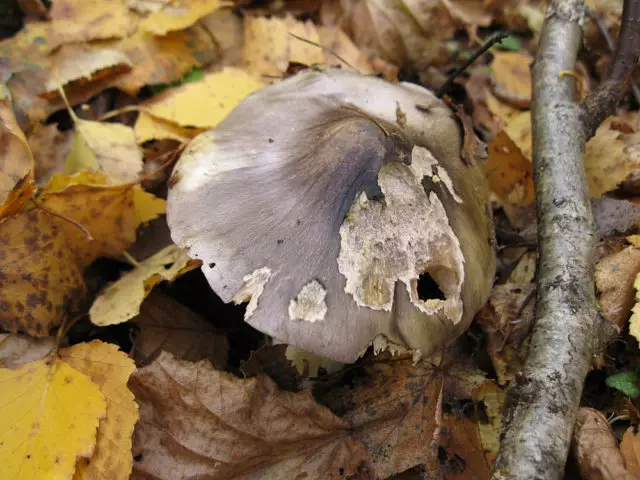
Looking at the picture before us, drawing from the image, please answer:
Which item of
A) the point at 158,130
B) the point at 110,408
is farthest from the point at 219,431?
the point at 158,130

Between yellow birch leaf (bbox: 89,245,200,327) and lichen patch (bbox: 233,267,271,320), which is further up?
lichen patch (bbox: 233,267,271,320)

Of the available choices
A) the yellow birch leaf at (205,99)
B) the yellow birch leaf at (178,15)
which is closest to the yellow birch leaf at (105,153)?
the yellow birch leaf at (205,99)

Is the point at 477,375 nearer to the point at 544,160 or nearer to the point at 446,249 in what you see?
the point at 446,249

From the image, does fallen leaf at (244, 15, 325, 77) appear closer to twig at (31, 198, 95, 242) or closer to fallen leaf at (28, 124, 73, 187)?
fallen leaf at (28, 124, 73, 187)

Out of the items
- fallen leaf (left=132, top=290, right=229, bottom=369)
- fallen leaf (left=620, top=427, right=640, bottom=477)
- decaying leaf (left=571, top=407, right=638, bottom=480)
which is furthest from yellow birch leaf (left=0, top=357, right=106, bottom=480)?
fallen leaf (left=620, top=427, right=640, bottom=477)

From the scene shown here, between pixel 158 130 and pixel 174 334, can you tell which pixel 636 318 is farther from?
pixel 158 130

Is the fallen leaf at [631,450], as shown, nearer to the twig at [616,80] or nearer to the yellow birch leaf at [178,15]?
the twig at [616,80]

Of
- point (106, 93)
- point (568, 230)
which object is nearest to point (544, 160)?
point (568, 230)
